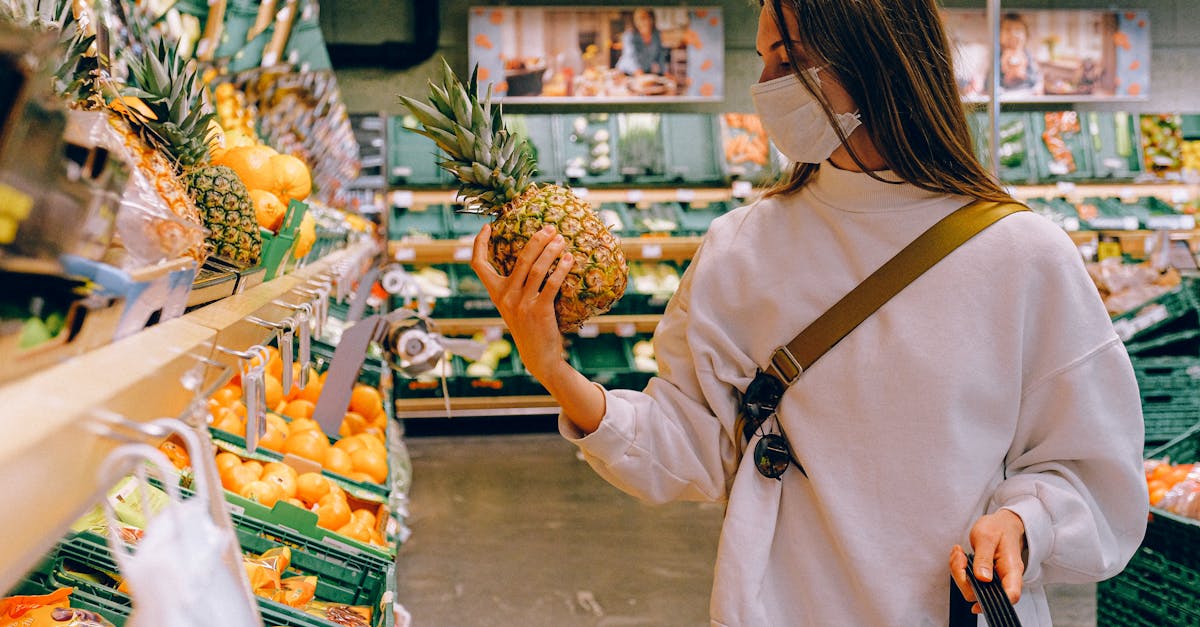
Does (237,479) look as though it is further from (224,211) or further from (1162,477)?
(1162,477)

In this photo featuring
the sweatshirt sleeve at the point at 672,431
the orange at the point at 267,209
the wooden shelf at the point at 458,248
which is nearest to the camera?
the sweatshirt sleeve at the point at 672,431

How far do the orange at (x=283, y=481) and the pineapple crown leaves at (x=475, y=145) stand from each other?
3.39ft

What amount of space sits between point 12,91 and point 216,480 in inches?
10.5

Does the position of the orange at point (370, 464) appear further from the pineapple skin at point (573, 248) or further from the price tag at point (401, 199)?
the price tag at point (401, 199)

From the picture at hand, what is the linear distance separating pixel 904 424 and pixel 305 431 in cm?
181

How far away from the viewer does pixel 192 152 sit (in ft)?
5.25

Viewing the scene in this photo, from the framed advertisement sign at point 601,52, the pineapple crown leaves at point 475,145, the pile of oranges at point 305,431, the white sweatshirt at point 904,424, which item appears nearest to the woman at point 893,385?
the white sweatshirt at point 904,424

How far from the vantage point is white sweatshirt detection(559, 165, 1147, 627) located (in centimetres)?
131

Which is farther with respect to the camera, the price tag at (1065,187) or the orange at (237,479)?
the price tag at (1065,187)

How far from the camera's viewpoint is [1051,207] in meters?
7.46

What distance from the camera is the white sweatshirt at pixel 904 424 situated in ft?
4.29

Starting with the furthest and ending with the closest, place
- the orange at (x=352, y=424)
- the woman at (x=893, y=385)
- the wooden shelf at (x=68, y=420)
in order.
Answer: the orange at (x=352, y=424), the woman at (x=893, y=385), the wooden shelf at (x=68, y=420)

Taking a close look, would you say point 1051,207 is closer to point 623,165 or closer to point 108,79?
point 623,165

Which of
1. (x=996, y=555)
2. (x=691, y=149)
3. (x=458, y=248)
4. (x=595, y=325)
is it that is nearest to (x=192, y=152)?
(x=996, y=555)
